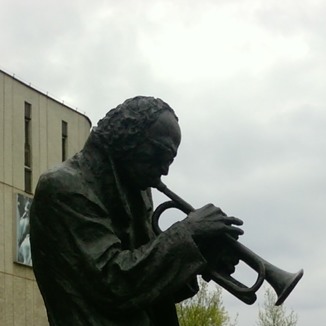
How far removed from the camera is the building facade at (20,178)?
4081cm

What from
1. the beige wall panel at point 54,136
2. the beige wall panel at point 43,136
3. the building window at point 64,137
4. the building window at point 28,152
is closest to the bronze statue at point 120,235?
the building window at point 28,152

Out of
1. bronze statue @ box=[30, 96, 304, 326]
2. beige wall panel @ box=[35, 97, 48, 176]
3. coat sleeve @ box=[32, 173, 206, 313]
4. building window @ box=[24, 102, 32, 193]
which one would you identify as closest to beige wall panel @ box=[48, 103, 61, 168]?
beige wall panel @ box=[35, 97, 48, 176]

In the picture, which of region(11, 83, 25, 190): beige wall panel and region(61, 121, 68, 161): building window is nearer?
region(11, 83, 25, 190): beige wall panel

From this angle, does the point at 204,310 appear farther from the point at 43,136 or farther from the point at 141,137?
the point at 141,137

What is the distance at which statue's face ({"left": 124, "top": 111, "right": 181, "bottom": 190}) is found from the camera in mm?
6504

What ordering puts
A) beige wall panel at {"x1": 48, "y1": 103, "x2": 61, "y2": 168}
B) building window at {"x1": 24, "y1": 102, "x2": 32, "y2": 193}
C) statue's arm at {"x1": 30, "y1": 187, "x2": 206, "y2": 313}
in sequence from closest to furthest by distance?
statue's arm at {"x1": 30, "y1": 187, "x2": 206, "y2": 313} → building window at {"x1": 24, "y1": 102, "x2": 32, "y2": 193} → beige wall panel at {"x1": 48, "y1": 103, "x2": 61, "y2": 168}

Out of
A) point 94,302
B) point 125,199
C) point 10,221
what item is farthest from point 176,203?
point 10,221

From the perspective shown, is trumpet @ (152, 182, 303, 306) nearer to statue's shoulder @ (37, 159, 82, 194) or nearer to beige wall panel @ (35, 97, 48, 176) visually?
statue's shoulder @ (37, 159, 82, 194)

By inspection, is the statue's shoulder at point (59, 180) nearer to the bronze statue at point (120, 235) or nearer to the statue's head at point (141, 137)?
the bronze statue at point (120, 235)

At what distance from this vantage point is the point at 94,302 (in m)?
6.27

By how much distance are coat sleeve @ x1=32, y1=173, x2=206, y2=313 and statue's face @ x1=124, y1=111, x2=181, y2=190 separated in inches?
12.0

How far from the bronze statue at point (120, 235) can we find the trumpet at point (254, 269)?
0.14 feet

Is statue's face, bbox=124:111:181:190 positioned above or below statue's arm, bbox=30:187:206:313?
above

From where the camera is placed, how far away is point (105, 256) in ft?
20.5
